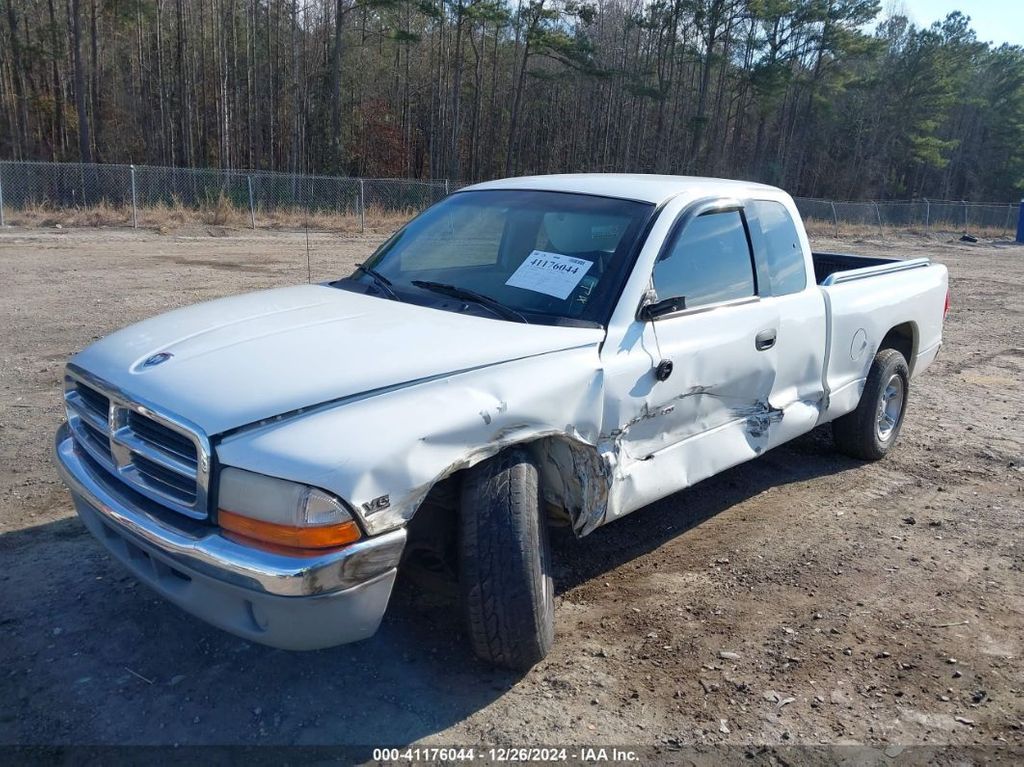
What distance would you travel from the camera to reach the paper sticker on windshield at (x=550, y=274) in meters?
3.49

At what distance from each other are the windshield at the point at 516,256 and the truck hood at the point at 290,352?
191 millimetres

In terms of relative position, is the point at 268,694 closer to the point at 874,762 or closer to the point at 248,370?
the point at 248,370

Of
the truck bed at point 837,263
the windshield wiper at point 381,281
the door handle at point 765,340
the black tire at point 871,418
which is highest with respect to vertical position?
the truck bed at point 837,263

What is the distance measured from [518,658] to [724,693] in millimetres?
818

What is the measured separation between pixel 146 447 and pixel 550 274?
6.03 feet

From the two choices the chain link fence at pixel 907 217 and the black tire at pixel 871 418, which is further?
the chain link fence at pixel 907 217

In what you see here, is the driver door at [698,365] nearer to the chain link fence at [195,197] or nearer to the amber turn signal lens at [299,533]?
the amber turn signal lens at [299,533]

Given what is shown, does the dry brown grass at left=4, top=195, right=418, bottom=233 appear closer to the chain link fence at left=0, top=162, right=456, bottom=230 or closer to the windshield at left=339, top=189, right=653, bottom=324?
the chain link fence at left=0, top=162, right=456, bottom=230

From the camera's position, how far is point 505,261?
3881 millimetres

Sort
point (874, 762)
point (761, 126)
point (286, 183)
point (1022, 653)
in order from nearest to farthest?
1. point (874, 762)
2. point (1022, 653)
3. point (286, 183)
4. point (761, 126)

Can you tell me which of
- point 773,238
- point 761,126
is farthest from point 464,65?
point 773,238

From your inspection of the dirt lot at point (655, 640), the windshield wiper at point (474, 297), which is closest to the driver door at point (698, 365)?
the windshield wiper at point (474, 297)

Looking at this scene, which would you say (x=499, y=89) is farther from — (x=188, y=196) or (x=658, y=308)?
(x=658, y=308)

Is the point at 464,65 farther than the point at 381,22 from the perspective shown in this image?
Yes
